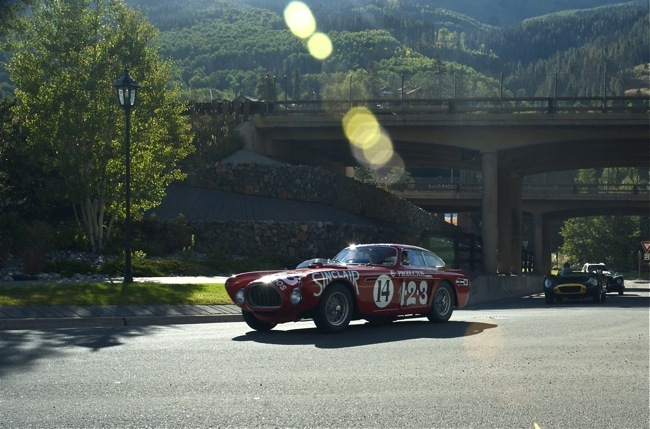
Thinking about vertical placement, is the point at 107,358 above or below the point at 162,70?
below

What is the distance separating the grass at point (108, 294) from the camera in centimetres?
1902

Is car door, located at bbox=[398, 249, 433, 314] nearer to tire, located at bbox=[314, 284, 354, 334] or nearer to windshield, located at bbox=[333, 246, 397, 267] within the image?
windshield, located at bbox=[333, 246, 397, 267]

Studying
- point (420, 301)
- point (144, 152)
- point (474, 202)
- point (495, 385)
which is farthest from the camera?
point (474, 202)

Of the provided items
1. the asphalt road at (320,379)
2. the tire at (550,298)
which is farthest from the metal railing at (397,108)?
the asphalt road at (320,379)

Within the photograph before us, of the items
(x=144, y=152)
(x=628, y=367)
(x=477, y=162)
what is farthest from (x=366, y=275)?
(x=477, y=162)

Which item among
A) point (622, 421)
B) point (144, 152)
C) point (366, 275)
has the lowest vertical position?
point (622, 421)

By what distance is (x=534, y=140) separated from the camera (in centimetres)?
5200

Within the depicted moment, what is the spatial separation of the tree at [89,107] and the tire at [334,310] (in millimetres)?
15898

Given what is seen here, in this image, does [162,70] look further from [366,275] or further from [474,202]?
[474,202]

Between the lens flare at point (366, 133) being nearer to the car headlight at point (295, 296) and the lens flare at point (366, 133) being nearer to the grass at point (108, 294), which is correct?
the grass at point (108, 294)

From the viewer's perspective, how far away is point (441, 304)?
60.6ft

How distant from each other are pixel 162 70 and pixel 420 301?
19.4m

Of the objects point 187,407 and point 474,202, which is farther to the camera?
point 474,202

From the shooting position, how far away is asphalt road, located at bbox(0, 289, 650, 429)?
26.8 ft
